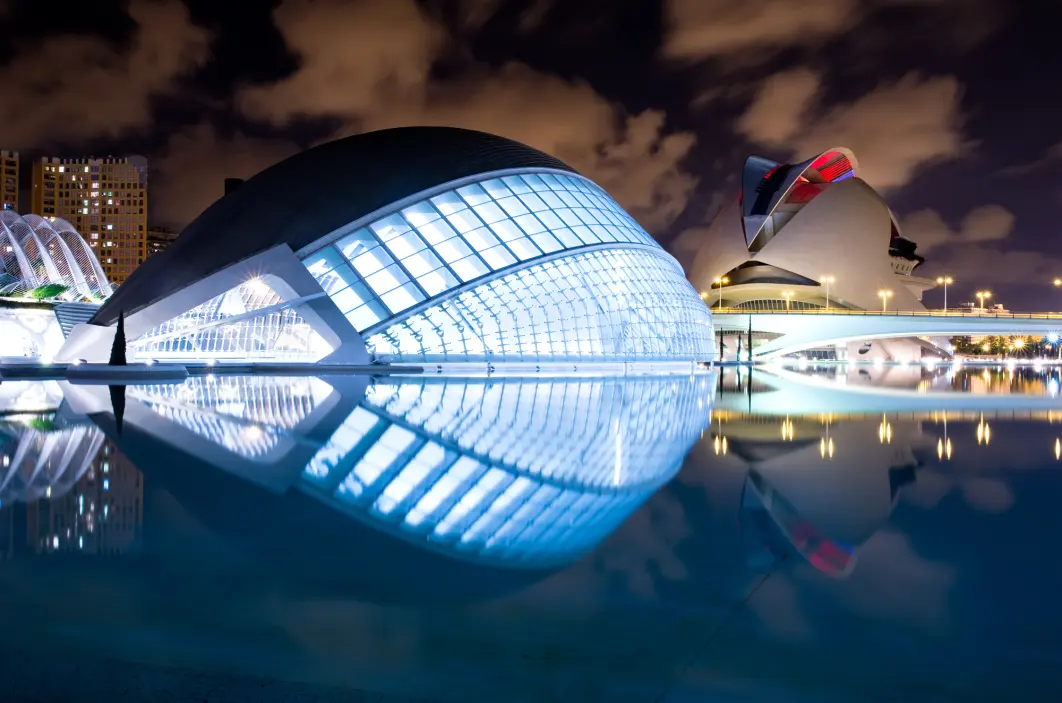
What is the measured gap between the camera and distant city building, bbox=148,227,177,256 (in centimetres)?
16550

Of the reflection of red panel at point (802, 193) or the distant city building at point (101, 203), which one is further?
the distant city building at point (101, 203)

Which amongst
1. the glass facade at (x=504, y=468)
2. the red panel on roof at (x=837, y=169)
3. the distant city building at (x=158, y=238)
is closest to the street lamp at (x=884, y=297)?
the red panel on roof at (x=837, y=169)

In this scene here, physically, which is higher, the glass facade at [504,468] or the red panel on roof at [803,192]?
the red panel on roof at [803,192]

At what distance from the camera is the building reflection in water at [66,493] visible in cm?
568

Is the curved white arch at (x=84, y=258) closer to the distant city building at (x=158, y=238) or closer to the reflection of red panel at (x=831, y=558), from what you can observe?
the reflection of red panel at (x=831, y=558)

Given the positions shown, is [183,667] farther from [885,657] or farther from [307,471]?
[307,471]

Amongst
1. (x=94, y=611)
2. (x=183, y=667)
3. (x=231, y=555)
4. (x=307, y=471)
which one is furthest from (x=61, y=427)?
(x=183, y=667)

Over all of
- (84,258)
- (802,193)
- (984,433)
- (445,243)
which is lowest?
(984,433)

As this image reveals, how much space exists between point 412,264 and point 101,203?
492ft

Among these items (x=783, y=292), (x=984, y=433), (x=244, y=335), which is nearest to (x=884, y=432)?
(x=984, y=433)

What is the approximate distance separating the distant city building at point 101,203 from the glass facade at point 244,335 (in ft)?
432

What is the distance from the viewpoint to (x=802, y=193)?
86312 millimetres

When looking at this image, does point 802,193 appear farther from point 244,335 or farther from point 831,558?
point 831,558

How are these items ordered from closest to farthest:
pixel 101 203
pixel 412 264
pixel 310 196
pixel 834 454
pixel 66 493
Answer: pixel 66 493 → pixel 834 454 → pixel 412 264 → pixel 310 196 → pixel 101 203
